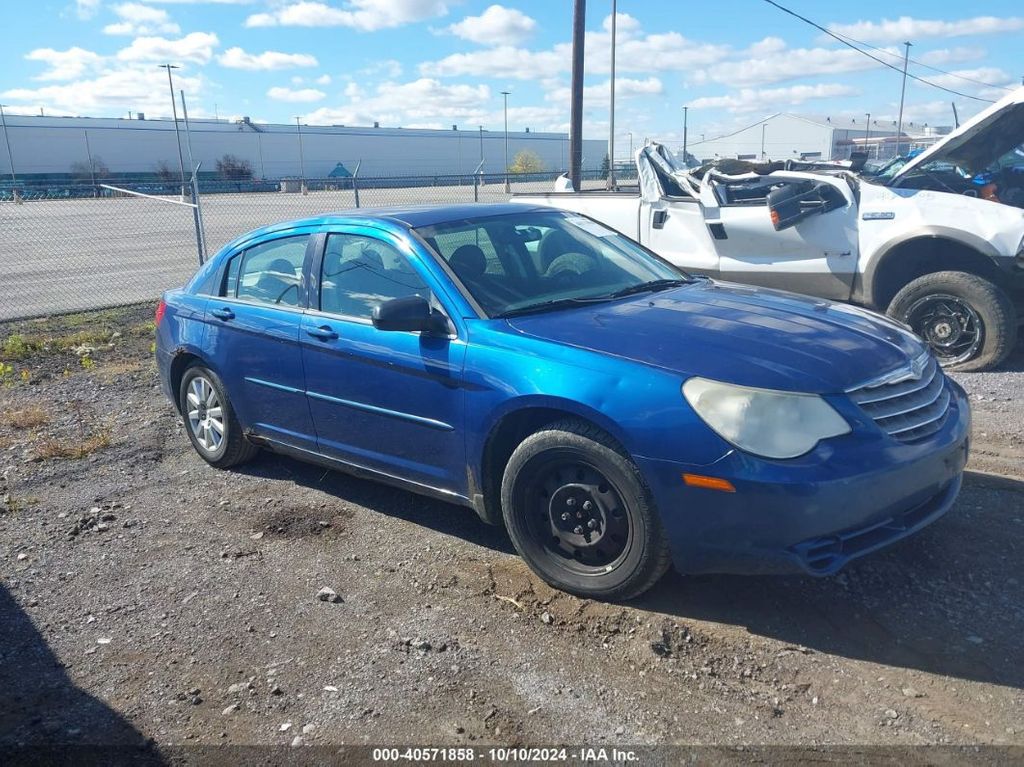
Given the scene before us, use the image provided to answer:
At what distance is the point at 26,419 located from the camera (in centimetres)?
675

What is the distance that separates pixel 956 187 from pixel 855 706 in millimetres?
6562

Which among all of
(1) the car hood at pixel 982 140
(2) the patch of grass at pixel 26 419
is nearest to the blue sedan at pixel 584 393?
(2) the patch of grass at pixel 26 419

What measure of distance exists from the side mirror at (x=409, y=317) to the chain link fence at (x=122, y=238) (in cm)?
347

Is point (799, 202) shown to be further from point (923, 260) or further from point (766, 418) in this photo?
point (766, 418)

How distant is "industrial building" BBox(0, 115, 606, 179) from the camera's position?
5759cm

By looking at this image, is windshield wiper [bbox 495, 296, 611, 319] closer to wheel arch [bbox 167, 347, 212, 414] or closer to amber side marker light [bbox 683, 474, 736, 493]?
amber side marker light [bbox 683, 474, 736, 493]

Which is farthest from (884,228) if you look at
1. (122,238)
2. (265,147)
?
(265,147)

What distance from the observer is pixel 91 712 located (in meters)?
3.16

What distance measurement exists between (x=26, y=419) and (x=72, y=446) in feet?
2.89

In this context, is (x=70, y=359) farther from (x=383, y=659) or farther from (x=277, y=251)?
(x=383, y=659)

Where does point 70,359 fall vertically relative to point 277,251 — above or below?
below

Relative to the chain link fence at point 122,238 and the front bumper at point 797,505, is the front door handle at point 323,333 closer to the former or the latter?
the front bumper at point 797,505

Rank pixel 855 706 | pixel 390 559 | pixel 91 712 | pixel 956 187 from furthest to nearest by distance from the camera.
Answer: pixel 956 187 → pixel 390 559 → pixel 91 712 → pixel 855 706

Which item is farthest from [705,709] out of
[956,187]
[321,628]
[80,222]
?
[80,222]
